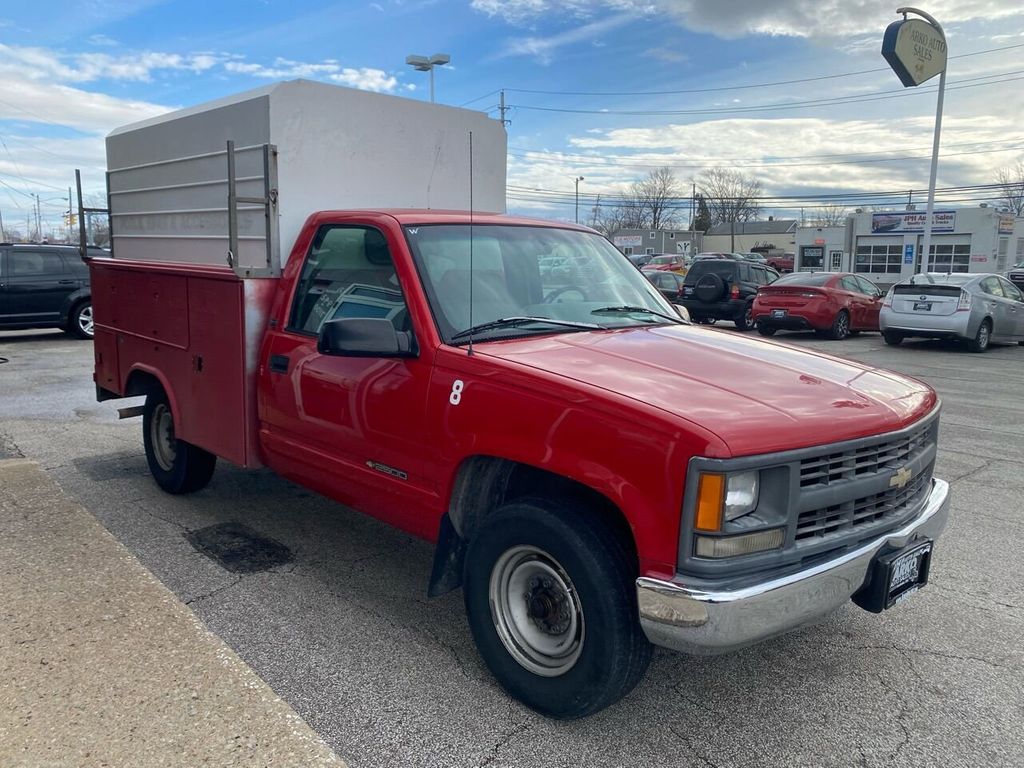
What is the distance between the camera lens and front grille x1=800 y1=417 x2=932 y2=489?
9.09 feet

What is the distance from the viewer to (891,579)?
2988mm

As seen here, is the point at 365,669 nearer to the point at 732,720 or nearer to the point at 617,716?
the point at 617,716

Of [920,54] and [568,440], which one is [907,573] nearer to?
[568,440]

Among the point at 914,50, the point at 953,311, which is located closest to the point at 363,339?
the point at 953,311

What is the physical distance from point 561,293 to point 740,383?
49.3 inches

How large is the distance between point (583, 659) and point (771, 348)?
1.74 m

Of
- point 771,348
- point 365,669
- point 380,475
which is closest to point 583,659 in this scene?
point 365,669

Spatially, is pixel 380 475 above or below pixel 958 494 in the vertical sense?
above

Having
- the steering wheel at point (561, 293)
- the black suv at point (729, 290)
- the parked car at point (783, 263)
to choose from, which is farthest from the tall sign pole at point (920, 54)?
the parked car at point (783, 263)

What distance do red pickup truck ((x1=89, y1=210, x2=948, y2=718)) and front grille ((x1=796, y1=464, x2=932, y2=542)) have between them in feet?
0.04

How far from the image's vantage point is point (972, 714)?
3174 mm

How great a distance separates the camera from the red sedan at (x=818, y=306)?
17.5 metres

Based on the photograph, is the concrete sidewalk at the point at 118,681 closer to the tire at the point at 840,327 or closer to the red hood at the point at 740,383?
the red hood at the point at 740,383

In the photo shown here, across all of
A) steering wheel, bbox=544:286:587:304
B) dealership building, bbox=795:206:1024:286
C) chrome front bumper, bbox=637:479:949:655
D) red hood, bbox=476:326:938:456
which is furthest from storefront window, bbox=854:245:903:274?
chrome front bumper, bbox=637:479:949:655
